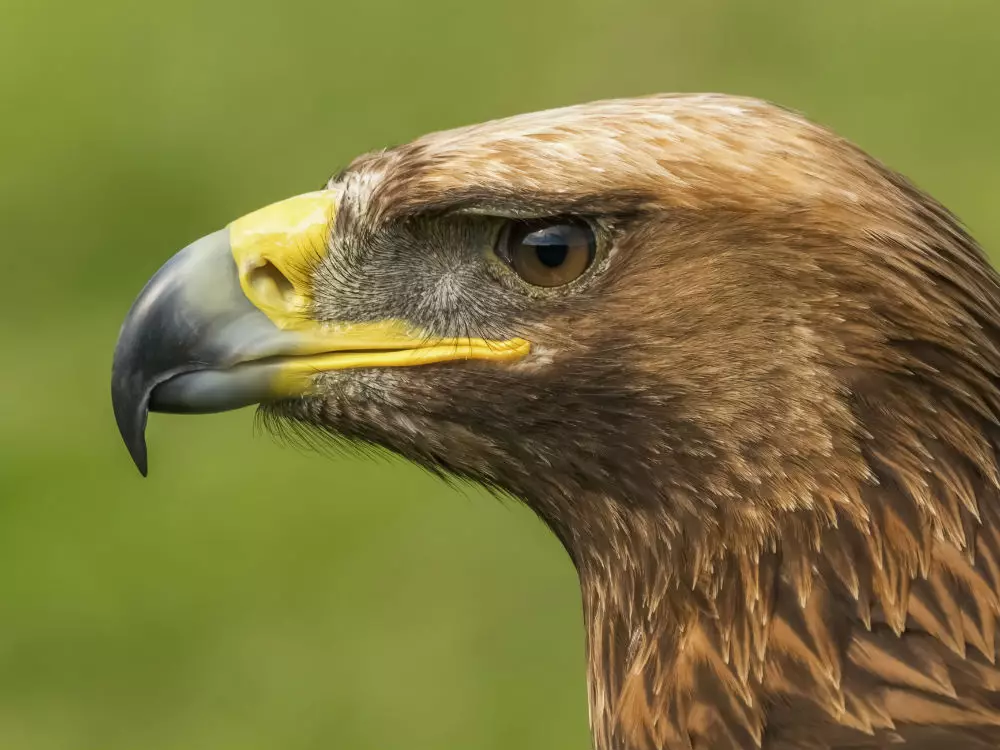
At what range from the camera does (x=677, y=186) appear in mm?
2309

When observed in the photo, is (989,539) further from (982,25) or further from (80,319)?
(982,25)

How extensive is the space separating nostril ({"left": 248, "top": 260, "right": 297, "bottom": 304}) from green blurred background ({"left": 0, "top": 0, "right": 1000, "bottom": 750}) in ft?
4.44

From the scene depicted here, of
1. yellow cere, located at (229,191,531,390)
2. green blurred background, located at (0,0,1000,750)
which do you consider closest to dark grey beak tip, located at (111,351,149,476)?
yellow cere, located at (229,191,531,390)

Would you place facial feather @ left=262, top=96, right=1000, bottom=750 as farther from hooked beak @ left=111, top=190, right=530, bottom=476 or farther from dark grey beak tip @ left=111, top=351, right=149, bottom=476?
dark grey beak tip @ left=111, top=351, right=149, bottom=476

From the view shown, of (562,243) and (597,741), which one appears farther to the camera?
(597,741)

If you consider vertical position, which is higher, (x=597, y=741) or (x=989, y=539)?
(x=989, y=539)

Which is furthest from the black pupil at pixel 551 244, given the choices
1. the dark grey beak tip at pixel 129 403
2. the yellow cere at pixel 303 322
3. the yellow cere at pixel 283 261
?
the dark grey beak tip at pixel 129 403

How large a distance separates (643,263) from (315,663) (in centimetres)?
310

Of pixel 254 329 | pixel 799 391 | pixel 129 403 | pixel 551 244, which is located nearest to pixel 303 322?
pixel 254 329

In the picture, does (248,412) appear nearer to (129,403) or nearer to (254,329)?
(129,403)

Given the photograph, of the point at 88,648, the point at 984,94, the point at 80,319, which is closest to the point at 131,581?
the point at 88,648

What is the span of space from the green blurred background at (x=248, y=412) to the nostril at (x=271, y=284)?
4.44ft

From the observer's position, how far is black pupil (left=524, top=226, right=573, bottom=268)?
2.36 m

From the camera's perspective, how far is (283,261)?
253 centimetres
